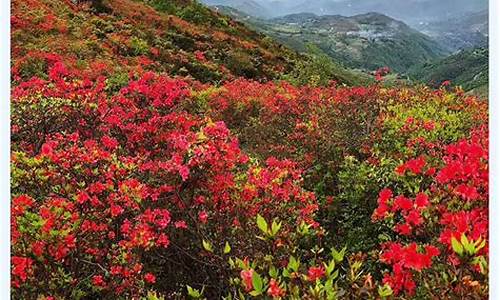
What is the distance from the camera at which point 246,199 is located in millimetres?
4617

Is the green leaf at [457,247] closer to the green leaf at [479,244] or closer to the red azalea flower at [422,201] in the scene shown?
the green leaf at [479,244]

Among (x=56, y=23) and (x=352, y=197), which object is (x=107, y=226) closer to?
(x=352, y=197)

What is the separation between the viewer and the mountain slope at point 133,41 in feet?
48.2

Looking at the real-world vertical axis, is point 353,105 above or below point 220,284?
above

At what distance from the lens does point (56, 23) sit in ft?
56.9

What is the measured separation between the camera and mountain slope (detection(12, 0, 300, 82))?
14.7 meters

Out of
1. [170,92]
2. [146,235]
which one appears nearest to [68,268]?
[146,235]

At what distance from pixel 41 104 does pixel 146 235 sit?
2905mm

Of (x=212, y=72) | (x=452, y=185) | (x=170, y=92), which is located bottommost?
(x=212, y=72)

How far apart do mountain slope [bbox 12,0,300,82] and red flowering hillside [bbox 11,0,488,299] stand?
610 cm

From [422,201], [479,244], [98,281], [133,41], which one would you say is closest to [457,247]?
[479,244]

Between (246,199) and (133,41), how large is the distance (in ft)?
49.1

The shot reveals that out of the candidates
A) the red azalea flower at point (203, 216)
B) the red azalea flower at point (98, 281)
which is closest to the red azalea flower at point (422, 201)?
the red azalea flower at point (203, 216)

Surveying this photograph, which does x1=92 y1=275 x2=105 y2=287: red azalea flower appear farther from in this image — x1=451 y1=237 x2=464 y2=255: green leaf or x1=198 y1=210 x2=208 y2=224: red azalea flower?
x1=451 y1=237 x2=464 y2=255: green leaf
